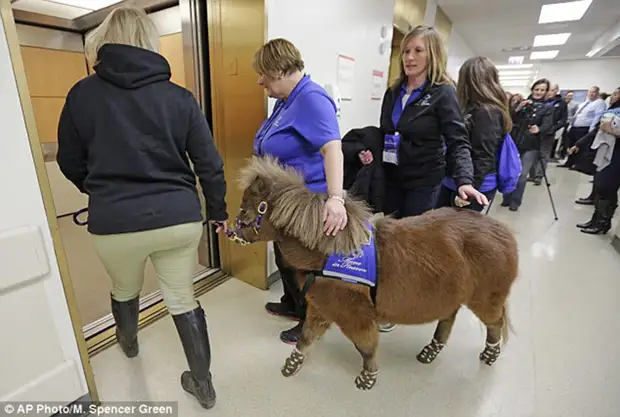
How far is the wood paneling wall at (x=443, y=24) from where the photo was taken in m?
5.32

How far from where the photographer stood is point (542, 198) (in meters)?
5.05

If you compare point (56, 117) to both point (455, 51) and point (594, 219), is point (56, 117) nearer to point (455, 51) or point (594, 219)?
point (594, 219)

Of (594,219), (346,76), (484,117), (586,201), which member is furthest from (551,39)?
(484,117)

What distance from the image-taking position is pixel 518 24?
627 centimetres

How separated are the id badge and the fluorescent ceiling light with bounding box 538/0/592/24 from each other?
17.0 feet

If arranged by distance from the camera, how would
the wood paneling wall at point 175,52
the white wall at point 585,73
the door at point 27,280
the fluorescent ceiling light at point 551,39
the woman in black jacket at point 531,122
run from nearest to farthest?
1. the door at point 27,280
2. the wood paneling wall at point 175,52
3. the woman in black jacket at point 531,122
4. the fluorescent ceiling light at point 551,39
5. the white wall at point 585,73

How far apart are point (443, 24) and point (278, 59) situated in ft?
17.7

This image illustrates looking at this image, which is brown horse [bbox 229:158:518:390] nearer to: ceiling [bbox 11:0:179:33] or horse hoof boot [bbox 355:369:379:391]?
horse hoof boot [bbox 355:369:379:391]

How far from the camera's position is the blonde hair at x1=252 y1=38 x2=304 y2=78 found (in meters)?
1.42

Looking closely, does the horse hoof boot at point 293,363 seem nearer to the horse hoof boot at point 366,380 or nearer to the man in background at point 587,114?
the horse hoof boot at point 366,380

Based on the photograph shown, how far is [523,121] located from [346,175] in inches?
144

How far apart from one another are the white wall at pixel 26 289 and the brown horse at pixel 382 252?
2.24 feet

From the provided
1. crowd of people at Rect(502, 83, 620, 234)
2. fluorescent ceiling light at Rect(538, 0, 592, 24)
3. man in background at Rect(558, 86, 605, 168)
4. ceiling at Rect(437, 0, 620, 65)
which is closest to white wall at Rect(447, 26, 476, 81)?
ceiling at Rect(437, 0, 620, 65)

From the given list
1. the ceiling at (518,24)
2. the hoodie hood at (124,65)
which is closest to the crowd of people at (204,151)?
the hoodie hood at (124,65)
